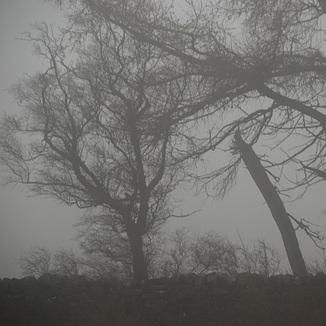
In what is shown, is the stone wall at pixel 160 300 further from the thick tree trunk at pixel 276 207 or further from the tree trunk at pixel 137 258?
the tree trunk at pixel 137 258

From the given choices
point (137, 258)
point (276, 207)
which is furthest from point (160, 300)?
point (137, 258)

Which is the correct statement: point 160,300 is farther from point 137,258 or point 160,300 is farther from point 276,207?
point 137,258

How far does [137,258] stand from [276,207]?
204 inches

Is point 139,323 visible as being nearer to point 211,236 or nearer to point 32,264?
point 211,236

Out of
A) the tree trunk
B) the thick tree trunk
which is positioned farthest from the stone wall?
the tree trunk

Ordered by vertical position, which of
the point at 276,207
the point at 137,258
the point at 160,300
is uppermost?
the point at 276,207

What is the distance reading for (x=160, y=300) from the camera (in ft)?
21.9

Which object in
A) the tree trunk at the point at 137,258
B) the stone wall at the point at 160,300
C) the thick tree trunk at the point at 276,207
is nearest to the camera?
the stone wall at the point at 160,300

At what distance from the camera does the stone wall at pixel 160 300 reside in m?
6.11

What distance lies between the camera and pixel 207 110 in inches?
303

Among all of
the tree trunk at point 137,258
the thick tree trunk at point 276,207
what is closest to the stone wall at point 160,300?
the thick tree trunk at point 276,207

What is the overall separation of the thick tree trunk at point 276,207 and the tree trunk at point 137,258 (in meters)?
4.81

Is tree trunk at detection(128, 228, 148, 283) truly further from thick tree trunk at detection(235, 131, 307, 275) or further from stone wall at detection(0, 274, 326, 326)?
stone wall at detection(0, 274, 326, 326)

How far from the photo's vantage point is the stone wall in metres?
6.11
